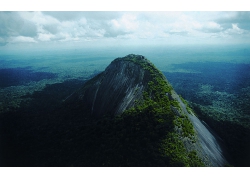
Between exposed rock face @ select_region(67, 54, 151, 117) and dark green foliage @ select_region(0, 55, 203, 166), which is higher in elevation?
exposed rock face @ select_region(67, 54, 151, 117)

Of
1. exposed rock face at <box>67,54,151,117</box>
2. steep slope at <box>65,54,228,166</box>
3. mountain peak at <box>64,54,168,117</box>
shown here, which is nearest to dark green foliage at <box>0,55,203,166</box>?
steep slope at <box>65,54,228,166</box>

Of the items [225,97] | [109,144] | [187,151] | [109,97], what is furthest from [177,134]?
[225,97]

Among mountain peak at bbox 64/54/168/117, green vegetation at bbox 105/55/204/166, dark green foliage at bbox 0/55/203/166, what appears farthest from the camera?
mountain peak at bbox 64/54/168/117

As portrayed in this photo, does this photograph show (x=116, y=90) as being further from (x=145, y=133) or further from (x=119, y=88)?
(x=145, y=133)

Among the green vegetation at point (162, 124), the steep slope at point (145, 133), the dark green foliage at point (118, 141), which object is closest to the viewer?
the green vegetation at point (162, 124)

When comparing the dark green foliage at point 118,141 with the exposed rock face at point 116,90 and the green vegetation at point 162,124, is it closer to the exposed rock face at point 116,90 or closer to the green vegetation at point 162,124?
the green vegetation at point 162,124

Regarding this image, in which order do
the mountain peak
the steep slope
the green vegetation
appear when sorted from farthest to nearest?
the mountain peak, the steep slope, the green vegetation

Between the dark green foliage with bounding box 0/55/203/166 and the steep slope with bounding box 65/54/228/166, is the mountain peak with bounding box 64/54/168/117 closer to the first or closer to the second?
the steep slope with bounding box 65/54/228/166

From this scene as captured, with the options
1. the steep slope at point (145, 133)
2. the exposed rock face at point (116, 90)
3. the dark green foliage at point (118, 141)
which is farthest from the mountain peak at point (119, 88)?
the dark green foliage at point (118, 141)

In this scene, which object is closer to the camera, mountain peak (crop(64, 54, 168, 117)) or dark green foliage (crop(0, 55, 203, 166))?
dark green foliage (crop(0, 55, 203, 166))
